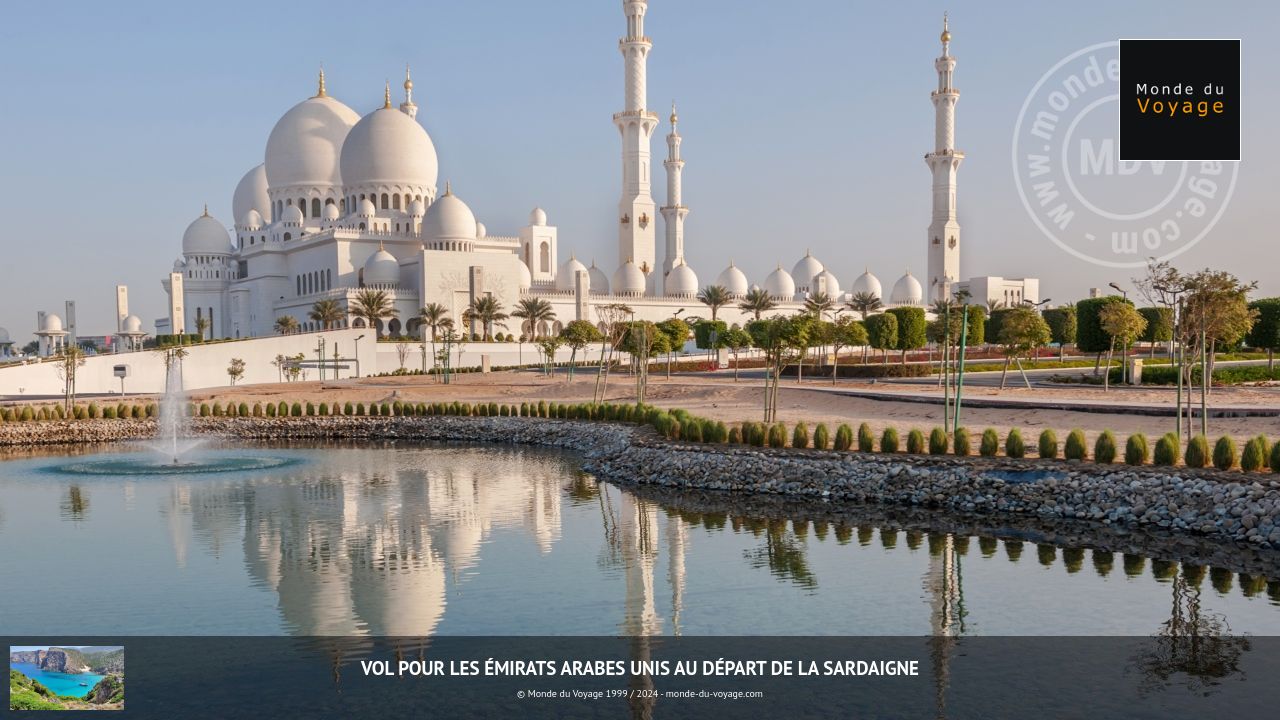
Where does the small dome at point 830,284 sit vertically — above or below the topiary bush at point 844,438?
above

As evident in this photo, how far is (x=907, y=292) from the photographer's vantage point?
10394 centimetres

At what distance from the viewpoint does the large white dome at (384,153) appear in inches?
2972

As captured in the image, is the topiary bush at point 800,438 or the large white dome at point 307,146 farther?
the large white dome at point 307,146

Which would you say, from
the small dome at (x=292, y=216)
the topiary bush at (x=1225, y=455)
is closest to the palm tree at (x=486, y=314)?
the small dome at (x=292, y=216)

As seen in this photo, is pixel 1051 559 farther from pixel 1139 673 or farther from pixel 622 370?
pixel 622 370

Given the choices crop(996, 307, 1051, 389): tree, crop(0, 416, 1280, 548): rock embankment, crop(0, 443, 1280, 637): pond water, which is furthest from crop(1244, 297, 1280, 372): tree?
crop(0, 443, 1280, 637): pond water

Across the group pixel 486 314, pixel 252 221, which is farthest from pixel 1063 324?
pixel 252 221

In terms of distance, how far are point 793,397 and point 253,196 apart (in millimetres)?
66191

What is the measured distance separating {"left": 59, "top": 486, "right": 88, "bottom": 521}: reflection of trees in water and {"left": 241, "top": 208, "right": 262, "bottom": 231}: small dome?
64.5 meters

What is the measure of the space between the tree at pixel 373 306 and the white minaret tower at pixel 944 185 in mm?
44767

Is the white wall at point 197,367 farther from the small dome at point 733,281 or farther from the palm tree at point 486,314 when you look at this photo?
the small dome at point 733,281

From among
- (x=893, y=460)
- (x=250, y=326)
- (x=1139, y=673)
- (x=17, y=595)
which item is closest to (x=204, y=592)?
(x=17, y=595)

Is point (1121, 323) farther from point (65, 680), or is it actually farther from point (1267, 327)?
point (65, 680)

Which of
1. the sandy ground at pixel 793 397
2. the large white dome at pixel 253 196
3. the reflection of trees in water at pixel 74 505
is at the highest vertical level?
the large white dome at pixel 253 196
